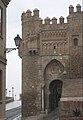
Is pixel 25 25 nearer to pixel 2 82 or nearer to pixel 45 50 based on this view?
pixel 45 50

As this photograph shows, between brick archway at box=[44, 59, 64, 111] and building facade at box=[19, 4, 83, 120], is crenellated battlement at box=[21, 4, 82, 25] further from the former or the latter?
brick archway at box=[44, 59, 64, 111]

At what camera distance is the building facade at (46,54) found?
44.8 m

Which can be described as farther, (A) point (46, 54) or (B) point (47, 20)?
(B) point (47, 20)

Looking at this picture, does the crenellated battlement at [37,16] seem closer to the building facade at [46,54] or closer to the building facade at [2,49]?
the building facade at [46,54]

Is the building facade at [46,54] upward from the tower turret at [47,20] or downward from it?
downward

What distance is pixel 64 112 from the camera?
2047cm

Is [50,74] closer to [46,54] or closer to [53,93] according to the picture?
[46,54]

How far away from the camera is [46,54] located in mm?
45125

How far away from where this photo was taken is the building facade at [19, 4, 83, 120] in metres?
44.8

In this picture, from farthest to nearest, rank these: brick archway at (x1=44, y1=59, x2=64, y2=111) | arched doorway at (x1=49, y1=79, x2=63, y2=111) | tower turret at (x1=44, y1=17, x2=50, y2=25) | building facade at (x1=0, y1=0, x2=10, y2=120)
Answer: arched doorway at (x1=49, y1=79, x2=63, y2=111) → brick archway at (x1=44, y1=59, x2=64, y2=111) → tower turret at (x1=44, y1=17, x2=50, y2=25) → building facade at (x1=0, y1=0, x2=10, y2=120)

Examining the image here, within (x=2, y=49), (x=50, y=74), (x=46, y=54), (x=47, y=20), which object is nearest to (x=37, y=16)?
(x=47, y=20)

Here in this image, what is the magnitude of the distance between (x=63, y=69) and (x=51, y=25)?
15.3ft

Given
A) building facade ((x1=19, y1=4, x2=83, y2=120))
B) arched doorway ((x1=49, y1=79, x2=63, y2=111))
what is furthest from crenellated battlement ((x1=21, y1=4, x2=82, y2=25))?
arched doorway ((x1=49, y1=79, x2=63, y2=111))

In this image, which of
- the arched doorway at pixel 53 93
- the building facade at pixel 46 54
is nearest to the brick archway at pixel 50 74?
the building facade at pixel 46 54
